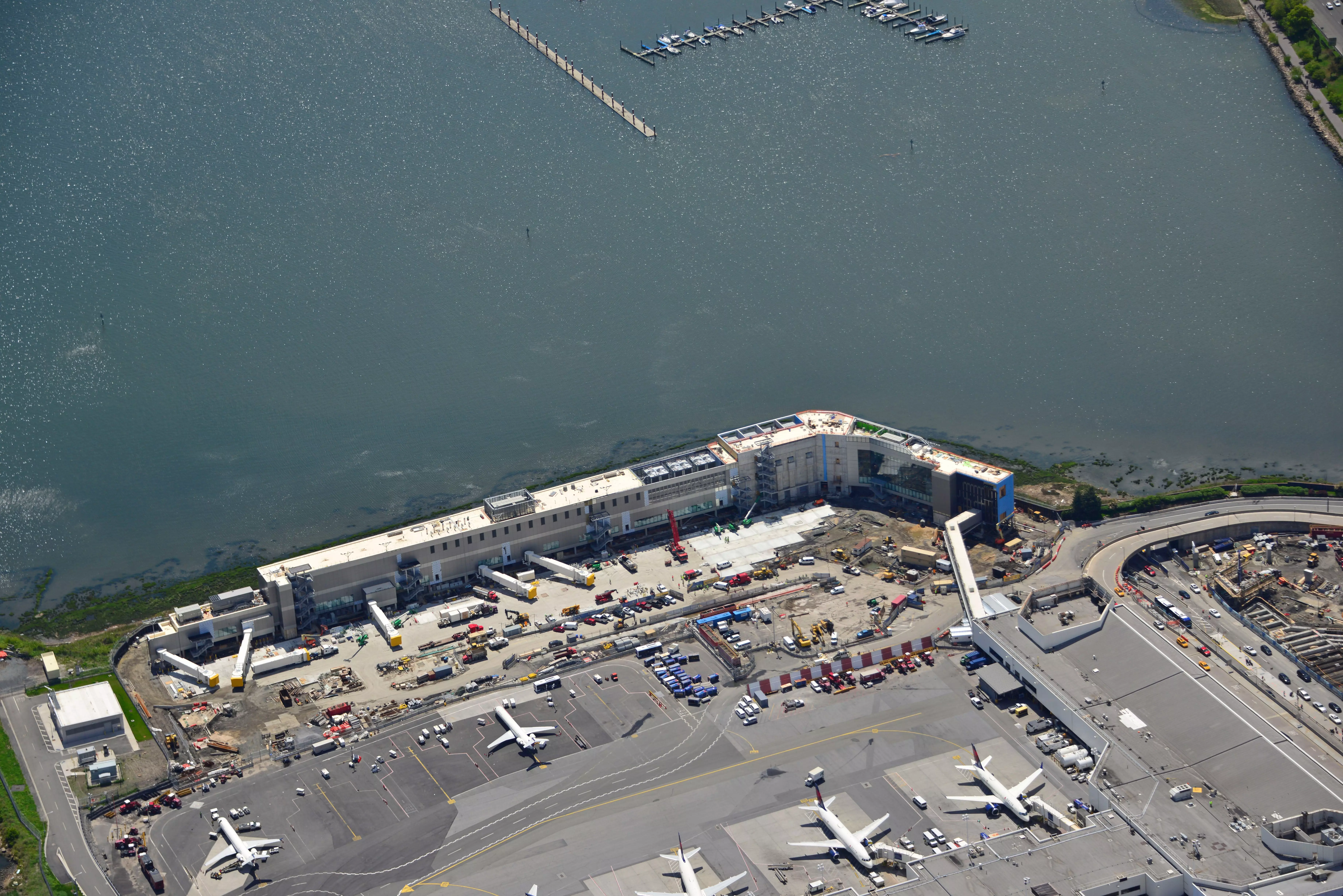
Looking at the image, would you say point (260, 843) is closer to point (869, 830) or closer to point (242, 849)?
point (242, 849)

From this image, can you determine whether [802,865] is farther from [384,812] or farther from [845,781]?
[384,812]

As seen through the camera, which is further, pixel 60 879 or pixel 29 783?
pixel 29 783

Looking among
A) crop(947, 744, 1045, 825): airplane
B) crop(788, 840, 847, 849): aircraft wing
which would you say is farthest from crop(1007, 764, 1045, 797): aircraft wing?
crop(788, 840, 847, 849): aircraft wing

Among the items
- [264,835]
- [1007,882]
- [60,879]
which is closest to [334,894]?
[264,835]

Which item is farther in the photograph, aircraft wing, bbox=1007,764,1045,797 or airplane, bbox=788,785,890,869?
aircraft wing, bbox=1007,764,1045,797

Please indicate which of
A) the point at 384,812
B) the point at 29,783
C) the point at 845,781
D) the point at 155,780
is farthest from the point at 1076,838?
the point at 29,783

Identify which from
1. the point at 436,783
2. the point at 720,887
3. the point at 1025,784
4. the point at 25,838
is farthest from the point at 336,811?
the point at 1025,784

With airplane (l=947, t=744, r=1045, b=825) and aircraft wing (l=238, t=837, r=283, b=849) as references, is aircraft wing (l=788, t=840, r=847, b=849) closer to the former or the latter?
airplane (l=947, t=744, r=1045, b=825)
